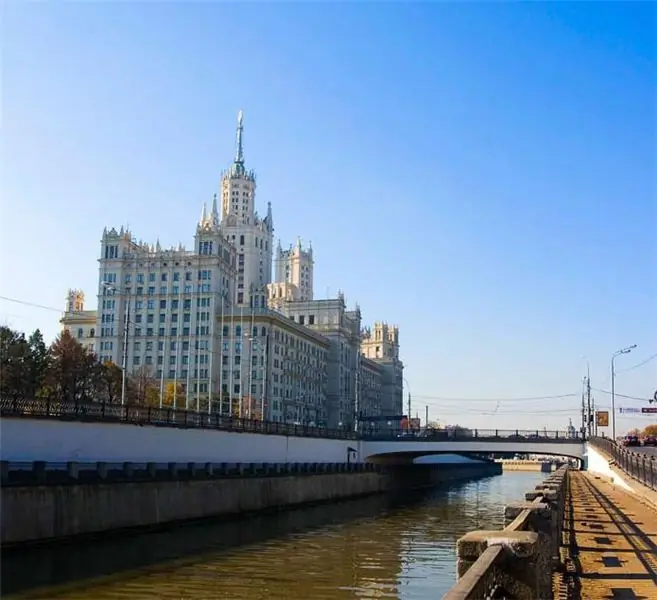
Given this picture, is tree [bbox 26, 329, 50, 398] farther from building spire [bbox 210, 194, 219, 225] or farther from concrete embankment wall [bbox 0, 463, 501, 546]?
building spire [bbox 210, 194, 219, 225]

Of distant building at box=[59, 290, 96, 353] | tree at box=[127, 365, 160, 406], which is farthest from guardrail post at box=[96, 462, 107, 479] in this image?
distant building at box=[59, 290, 96, 353]

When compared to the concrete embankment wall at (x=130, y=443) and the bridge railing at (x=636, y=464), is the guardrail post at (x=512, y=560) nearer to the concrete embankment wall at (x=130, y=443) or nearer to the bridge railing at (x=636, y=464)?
the concrete embankment wall at (x=130, y=443)

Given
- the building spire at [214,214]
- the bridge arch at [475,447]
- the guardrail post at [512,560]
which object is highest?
the building spire at [214,214]

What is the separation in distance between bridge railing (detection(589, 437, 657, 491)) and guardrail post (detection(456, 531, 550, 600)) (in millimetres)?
29332

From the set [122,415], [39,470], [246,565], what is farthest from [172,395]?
[246,565]

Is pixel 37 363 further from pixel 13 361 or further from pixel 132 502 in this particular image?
pixel 132 502

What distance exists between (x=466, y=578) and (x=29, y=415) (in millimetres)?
31598

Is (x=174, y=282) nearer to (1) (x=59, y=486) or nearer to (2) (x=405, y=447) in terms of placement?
(2) (x=405, y=447)

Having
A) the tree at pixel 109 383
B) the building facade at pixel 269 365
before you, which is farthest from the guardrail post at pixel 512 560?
the building facade at pixel 269 365

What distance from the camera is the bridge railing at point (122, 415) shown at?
3459cm

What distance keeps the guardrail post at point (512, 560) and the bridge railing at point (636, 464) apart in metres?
29.3

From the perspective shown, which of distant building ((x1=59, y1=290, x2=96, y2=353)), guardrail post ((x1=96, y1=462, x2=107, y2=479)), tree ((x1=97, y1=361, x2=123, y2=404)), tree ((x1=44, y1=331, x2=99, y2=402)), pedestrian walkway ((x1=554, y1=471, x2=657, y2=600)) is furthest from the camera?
distant building ((x1=59, y1=290, x2=96, y2=353))

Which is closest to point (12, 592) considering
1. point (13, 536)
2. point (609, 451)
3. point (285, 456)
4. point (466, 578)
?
point (13, 536)

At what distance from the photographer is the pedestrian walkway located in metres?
14.1
